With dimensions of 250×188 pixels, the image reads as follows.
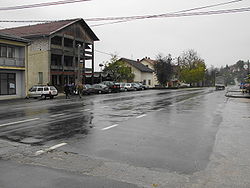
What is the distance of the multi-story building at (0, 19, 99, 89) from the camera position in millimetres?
38578

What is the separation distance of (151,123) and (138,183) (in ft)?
19.4

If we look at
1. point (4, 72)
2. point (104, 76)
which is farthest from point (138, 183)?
point (104, 76)

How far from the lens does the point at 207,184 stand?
166 inches

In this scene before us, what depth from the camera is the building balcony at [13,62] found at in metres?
27.4

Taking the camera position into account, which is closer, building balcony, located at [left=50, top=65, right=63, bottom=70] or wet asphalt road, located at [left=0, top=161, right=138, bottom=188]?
wet asphalt road, located at [left=0, top=161, right=138, bottom=188]

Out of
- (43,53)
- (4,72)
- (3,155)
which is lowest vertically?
(3,155)

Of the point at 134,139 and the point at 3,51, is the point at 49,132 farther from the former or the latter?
the point at 3,51

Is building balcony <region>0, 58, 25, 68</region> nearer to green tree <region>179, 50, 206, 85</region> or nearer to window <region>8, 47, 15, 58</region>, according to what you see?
window <region>8, 47, 15, 58</region>

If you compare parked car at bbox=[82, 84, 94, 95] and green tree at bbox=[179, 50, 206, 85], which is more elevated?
green tree at bbox=[179, 50, 206, 85]

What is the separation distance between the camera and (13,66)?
28406mm

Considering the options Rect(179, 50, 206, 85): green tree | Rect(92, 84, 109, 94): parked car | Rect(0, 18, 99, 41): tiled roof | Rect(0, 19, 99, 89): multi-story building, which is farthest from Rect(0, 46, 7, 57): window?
Rect(179, 50, 206, 85): green tree

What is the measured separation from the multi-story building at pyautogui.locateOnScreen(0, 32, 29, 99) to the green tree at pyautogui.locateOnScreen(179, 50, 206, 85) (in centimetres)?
5834

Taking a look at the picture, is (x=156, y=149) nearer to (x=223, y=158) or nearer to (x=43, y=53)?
(x=223, y=158)

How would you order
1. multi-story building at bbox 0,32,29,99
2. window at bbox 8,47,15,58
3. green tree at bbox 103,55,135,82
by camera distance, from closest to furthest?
multi-story building at bbox 0,32,29,99 < window at bbox 8,47,15,58 < green tree at bbox 103,55,135,82
